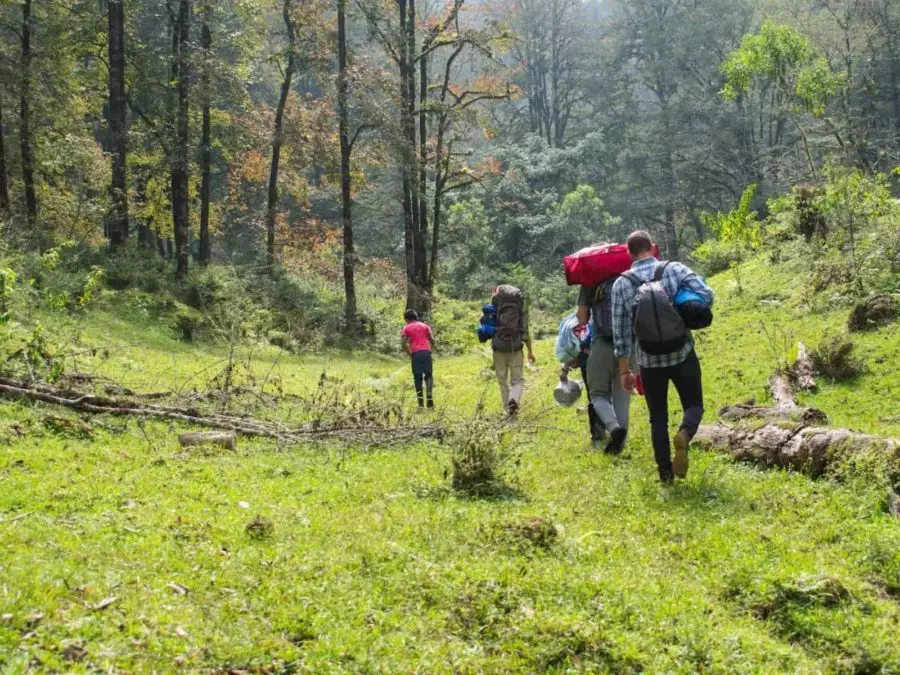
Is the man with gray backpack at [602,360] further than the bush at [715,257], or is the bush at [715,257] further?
the bush at [715,257]

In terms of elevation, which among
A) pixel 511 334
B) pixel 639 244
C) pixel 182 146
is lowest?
pixel 511 334

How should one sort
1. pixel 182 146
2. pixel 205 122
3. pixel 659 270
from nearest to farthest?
pixel 659 270 → pixel 182 146 → pixel 205 122

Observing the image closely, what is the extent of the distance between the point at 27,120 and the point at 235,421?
15.6 m

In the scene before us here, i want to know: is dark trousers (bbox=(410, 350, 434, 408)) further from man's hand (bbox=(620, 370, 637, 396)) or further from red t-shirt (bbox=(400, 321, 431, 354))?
man's hand (bbox=(620, 370, 637, 396))

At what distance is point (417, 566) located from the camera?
13.8 ft

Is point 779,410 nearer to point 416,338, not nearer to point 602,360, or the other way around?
point 602,360

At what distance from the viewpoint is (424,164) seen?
24766mm

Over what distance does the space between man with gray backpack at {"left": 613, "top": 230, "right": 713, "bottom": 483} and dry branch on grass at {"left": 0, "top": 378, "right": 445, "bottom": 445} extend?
2404 mm

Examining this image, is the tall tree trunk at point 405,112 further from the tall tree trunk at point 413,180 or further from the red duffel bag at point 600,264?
the red duffel bag at point 600,264

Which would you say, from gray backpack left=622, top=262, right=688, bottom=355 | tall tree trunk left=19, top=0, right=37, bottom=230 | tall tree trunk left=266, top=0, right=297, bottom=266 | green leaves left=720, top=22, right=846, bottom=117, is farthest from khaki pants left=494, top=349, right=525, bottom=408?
green leaves left=720, top=22, right=846, bottom=117

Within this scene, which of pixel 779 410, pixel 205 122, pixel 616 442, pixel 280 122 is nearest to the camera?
pixel 616 442

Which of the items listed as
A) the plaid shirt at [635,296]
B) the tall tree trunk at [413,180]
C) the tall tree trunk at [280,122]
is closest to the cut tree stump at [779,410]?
the plaid shirt at [635,296]

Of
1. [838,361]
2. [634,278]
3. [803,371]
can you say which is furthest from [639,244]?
[838,361]

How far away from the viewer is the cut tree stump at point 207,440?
691cm
